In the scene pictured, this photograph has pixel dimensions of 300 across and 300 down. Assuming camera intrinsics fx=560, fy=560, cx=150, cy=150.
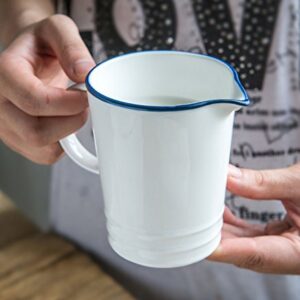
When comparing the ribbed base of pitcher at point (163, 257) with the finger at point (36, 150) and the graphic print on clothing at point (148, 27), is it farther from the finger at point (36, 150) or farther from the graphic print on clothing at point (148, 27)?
the graphic print on clothing at point (148, 27)

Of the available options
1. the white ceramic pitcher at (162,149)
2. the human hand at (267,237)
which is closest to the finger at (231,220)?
the human hand at (267,237)

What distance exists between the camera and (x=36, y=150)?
0.49 metres

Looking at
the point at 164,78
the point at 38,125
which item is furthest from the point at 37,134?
the point at 164,78

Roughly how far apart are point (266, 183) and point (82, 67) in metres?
0.18

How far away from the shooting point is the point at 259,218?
62cm

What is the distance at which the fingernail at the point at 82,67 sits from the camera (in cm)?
40

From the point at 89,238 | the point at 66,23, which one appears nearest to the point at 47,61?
the point at 66,23

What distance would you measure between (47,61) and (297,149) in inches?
11.0

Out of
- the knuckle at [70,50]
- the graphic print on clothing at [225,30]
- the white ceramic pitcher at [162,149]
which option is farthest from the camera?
the graphic print on clothing at [225,30]

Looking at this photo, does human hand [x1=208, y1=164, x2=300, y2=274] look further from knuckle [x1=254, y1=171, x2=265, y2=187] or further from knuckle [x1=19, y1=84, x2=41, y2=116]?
knuckle [x1=19, y1=84, x2=41, y2=116]

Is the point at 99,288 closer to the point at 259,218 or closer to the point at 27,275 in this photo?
the point at 27,275

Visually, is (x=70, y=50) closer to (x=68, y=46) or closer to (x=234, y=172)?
(x=68, y=46)

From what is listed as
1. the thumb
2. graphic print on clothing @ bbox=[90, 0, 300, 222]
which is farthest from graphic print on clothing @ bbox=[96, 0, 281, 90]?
the thumb

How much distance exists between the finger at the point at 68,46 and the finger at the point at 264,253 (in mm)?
175
